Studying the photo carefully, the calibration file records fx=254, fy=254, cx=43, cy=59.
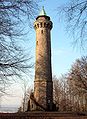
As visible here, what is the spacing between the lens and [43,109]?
37.6 metres

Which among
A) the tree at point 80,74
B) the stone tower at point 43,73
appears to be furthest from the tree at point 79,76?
the stone tower at point 43,73

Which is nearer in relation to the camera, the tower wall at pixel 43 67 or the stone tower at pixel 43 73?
the stone tower at pixel 43 73

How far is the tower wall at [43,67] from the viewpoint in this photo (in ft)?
126

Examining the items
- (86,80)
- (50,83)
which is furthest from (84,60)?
(50,83)

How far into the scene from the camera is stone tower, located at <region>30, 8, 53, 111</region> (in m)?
38.3

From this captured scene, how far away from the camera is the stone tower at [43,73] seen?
38.3 metres

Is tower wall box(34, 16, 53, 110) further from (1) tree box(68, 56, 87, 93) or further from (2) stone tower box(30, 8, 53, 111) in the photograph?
(1) tree box(68, 56, 87, 93)

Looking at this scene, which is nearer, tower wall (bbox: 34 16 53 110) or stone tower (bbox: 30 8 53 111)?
stone tower (bbox: 30 8 53 111)

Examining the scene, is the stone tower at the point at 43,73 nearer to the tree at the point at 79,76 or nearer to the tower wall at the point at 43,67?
the tower wall at the point at 43,67

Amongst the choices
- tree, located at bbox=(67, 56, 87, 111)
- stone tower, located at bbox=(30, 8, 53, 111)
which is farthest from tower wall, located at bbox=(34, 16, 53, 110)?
tree, located at bbox=(67, 56, 87, 111)

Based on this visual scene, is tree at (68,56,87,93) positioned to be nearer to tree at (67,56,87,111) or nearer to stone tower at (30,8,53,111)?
tree at (67,56,87,111)

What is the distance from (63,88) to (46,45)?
20818mm

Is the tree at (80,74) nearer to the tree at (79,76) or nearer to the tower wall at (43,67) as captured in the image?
the tree at (79,76)

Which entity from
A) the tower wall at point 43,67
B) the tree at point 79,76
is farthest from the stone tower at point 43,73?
the tree at point 79,76
